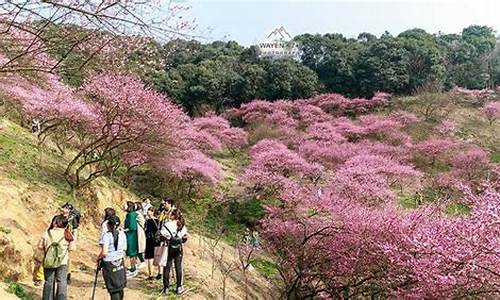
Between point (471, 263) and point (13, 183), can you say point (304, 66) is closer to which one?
point (13, 183)

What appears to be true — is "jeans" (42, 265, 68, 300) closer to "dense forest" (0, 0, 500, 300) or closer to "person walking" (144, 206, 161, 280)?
"dense forest" (0, 0, 500, 300)

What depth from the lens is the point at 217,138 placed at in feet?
98.0

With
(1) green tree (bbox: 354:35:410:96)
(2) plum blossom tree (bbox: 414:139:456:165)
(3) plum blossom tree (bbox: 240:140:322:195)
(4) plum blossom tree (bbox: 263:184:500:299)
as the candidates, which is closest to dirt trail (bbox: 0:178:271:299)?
(4) plum blossom tree (bbox: 263:184:500:299)

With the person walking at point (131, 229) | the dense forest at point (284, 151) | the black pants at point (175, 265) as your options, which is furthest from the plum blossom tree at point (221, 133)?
the black pants at point (175, 265)

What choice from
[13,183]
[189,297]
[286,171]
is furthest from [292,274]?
[286,171]

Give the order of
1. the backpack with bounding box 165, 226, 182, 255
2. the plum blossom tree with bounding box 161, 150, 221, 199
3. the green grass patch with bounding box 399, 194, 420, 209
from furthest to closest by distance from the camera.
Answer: the green grass patch with bounding box 399, 194, 420, 209 → the plum blossom tree with bounding box 161, 150, 221, 199 → the backpack with bounding box 165, 226, 182, 255

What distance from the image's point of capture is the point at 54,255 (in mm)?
6543

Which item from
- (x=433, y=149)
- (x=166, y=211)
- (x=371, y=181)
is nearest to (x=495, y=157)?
(x=433, y=149)

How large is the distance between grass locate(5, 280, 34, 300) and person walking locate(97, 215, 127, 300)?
1507 millimetres

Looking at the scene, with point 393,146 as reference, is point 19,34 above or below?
above

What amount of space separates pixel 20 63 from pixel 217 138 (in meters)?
25.1

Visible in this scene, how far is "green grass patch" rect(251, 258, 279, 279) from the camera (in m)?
14.7

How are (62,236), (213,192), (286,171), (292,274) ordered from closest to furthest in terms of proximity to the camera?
(62,236) → (292,274) → (286,171) → (213,192)

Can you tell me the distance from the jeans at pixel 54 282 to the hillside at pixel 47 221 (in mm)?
583
